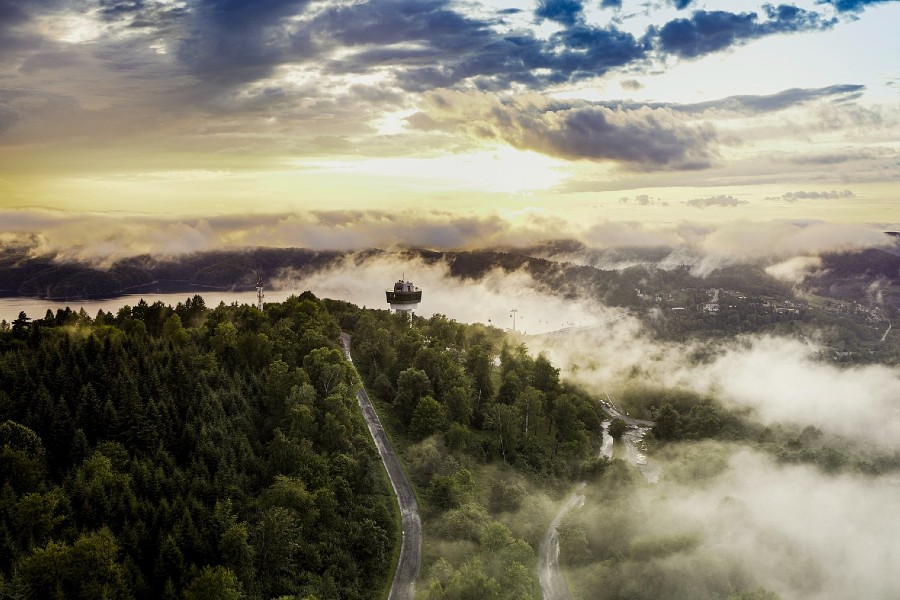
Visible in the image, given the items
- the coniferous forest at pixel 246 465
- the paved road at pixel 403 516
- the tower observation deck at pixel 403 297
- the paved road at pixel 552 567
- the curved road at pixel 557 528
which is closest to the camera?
the coniferous forest at pixel 246 465

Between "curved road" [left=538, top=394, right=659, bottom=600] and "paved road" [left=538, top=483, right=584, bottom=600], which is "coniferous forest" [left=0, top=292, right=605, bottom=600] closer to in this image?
"paved road" [left=538, top=483, right=584, bottom=600]

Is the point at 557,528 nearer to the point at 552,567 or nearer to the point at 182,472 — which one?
the point at 552,567

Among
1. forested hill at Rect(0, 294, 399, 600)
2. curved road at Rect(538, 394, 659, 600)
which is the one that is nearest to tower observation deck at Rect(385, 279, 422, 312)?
curved road at Rect(538, 394, 659, 600)

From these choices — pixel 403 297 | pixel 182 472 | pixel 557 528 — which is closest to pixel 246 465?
pixel 182 472

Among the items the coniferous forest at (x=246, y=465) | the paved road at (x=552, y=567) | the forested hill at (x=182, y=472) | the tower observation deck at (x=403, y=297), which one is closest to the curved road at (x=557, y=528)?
the paved road at (x=552, y=567)

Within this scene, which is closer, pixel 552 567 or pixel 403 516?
pixel 552 567

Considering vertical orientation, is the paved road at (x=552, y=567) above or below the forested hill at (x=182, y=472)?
Answer: below

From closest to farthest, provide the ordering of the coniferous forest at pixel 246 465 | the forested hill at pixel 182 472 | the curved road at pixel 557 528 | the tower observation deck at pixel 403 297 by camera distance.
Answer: the forested hill at pixel 182 472
the coniferous forest at pixel 246 465
the curved road at pixel 557 528
the tower observation deck at pixel 403 297

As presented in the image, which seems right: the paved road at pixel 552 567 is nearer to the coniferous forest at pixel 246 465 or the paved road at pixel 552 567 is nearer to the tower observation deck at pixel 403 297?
the coniferous forest at pixel 246 465
